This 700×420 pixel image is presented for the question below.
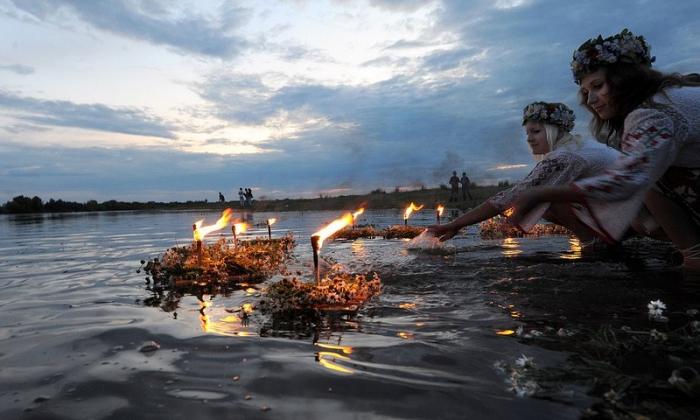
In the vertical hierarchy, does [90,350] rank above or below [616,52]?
below

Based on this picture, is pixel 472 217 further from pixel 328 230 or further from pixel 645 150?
pixel 645 150

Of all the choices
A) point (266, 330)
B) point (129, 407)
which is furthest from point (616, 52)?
point (129, 407)

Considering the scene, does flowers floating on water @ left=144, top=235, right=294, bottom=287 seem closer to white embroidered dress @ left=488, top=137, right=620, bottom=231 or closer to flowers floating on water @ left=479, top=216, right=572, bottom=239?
white embroidered dress @ left=488, top=137, right=620, bottom=231

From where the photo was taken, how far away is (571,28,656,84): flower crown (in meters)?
4.85

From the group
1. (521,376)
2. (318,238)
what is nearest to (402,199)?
(318,238)

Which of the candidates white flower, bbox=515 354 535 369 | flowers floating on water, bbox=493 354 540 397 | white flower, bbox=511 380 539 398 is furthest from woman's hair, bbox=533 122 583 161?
white flower, bbox=511 380 539 398

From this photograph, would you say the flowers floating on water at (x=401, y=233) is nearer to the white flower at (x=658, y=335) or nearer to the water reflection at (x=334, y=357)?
the water reflection at (x=334, y=357)

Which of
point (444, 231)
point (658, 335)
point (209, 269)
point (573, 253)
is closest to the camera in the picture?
point (658, 335)

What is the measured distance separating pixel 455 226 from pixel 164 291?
4.69m

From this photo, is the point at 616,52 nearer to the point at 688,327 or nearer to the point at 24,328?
the point at 688,327

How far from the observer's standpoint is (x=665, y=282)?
6148 millimetres

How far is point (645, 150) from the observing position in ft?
14.5

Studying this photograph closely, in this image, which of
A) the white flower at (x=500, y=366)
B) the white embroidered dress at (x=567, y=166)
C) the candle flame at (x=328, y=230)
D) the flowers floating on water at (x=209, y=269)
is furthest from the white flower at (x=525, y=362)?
the flowers floating on water at (x=209, y=269)

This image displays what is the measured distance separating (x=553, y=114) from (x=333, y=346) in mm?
5642
